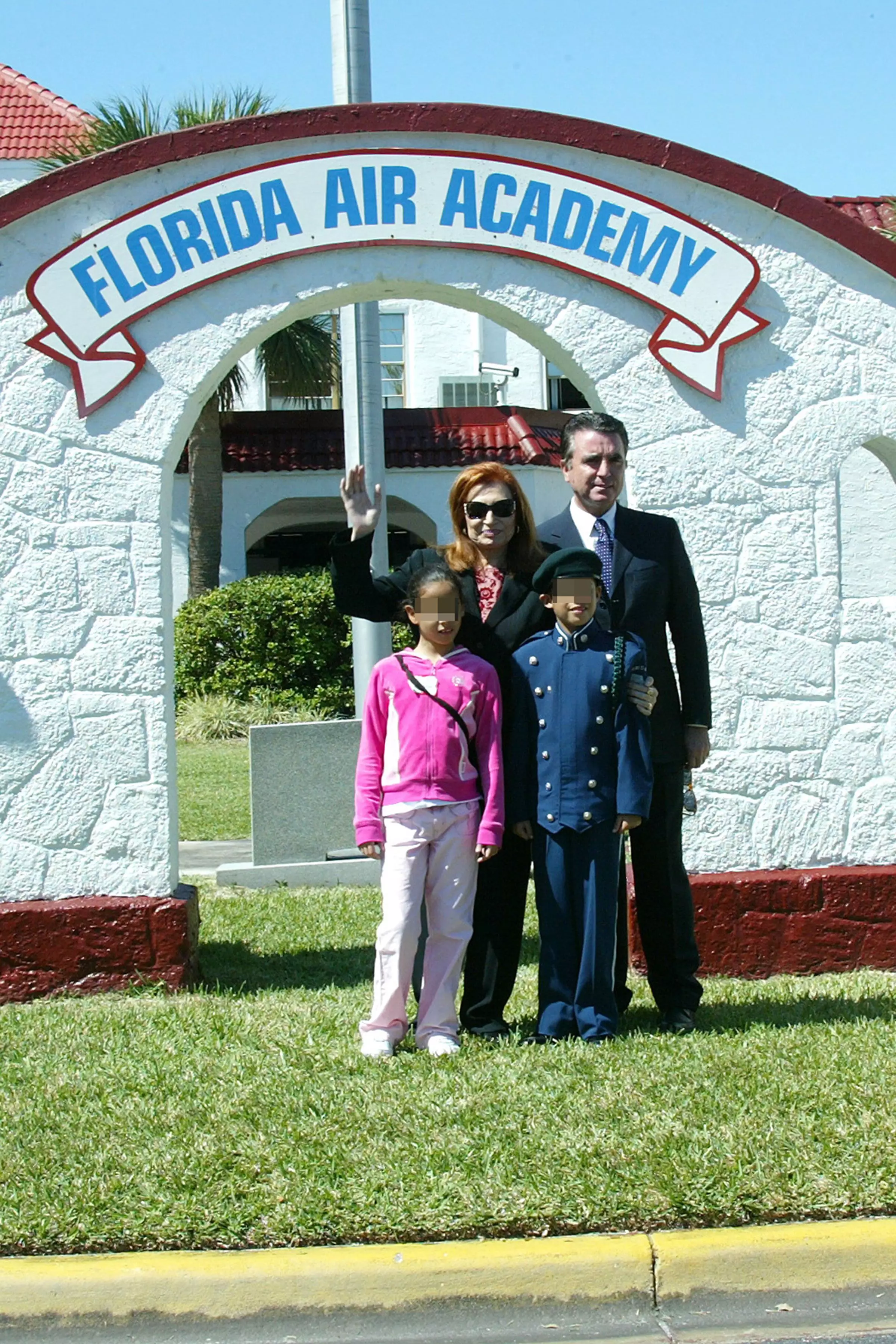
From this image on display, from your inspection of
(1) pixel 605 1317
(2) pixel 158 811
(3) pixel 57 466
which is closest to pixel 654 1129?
(1) pixel 605 1317

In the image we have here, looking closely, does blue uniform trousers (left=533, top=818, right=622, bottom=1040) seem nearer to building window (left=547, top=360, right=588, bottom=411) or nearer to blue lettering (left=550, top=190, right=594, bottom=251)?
blue lettering (left=550, top=190, right=594, bottom=251)

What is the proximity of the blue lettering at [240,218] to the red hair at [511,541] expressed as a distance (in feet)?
5.26

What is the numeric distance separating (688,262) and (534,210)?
0.65 m

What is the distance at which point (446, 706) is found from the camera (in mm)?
4816

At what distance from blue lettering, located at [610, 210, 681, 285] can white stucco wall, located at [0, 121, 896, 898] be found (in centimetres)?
12

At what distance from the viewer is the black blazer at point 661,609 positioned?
5.13 m

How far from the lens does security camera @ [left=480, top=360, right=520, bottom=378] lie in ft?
70.7

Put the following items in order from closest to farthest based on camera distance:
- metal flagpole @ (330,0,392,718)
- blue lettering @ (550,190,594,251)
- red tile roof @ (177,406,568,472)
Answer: blue lettering @ (550,190,594,251) → metal flagpole @ (330,0,392,718) → red tile roof @ (177,406,568,472)

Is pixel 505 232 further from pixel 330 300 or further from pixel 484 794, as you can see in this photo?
pixel 484 794

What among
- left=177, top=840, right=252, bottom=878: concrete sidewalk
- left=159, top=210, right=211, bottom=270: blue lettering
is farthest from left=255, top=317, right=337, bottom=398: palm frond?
left=159, top=210, right=211, bottom=270: blue lettering

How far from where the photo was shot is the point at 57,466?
235 inches

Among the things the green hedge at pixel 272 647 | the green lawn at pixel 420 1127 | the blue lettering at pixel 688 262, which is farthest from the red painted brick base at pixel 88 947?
the green hedge at pixel 272 647

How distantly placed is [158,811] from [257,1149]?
7.15 feet

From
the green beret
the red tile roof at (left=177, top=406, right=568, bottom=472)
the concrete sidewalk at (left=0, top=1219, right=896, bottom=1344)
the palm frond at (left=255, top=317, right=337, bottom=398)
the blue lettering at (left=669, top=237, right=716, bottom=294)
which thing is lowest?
the concrete sidewalk at (left=0, top=1219, right=896, bottom=1344)
